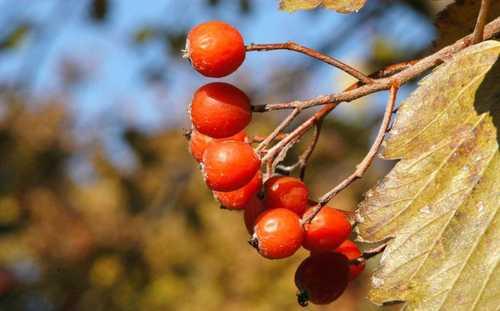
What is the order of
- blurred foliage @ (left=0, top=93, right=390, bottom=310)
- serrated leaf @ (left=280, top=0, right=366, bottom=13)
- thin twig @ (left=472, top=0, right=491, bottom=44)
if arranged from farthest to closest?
blurred foliage @ (left=0, top=93, right=390, bottom=310) < serrated leaf @ (left=280, top=0, right=366, bottom=13) < thin twig @ (left=472, top=0, right=491, bottom=44)

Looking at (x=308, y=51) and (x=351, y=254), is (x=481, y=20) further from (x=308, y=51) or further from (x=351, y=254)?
(x=351, y=254)

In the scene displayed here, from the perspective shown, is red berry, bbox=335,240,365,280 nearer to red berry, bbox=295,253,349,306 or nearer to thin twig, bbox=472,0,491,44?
red berry, bbox=295,253,349,306

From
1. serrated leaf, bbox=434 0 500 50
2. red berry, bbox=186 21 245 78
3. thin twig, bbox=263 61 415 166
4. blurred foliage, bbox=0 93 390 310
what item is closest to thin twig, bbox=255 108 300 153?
thin twig, bbox=263 61 415 166

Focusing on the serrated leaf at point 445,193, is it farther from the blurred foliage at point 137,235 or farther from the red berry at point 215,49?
the blurred foliage at point 137,235

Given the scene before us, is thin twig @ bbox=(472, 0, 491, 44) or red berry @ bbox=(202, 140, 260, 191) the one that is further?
red berry @ bbox=(202, 140, 260, 191)

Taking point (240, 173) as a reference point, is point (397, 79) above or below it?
above

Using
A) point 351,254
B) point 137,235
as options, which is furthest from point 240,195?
point 137,235
